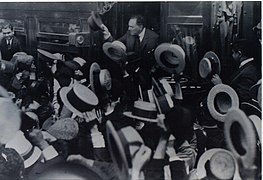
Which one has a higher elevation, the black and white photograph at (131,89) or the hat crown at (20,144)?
the black and white photograph at (131,89)

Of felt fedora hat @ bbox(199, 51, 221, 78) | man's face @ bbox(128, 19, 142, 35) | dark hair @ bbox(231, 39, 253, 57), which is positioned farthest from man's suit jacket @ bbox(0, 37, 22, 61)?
dark hair @ bbox(231, 39, 253, 57)

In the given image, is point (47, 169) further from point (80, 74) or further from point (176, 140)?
point (176, 140)

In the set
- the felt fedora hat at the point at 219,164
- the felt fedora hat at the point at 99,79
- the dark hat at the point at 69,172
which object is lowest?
the dark hat at the point at 69,172

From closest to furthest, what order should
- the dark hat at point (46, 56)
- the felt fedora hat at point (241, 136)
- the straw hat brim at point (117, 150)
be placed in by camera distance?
the felt fedora hat at point (241, 136) → the straw hat brim at point (117, 150) → the dark hat at point (46, 56)

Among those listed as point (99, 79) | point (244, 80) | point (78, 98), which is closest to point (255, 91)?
point (244, 80)

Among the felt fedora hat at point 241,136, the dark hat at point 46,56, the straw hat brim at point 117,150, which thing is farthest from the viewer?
the dark hat at point 46,56

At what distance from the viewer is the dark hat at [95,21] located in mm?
2566

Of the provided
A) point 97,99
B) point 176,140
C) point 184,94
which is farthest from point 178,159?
point 97,99

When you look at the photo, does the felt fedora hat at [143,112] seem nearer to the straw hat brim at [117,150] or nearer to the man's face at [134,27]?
the straw hat brim at [117,150]

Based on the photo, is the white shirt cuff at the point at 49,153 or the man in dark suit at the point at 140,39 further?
the white shirt cuff at the point at 49,153

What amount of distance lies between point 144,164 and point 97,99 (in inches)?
17.5

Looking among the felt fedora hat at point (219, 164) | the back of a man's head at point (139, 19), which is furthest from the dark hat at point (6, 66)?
the felt fedora hat at point (219, 164)

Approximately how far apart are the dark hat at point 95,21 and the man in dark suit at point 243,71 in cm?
73

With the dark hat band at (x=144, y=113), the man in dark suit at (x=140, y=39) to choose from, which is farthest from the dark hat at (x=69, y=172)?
the man in dark suit at (x=140, y=39)
